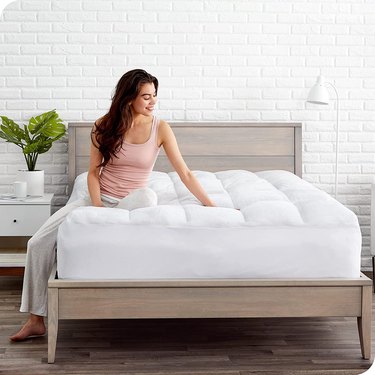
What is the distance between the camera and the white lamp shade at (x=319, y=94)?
4.56 meters

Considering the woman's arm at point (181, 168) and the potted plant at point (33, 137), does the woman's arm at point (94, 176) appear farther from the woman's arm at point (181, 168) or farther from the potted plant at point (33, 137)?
the potted plant at point (33, 137)

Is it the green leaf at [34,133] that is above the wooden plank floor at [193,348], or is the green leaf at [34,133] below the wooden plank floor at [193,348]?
above

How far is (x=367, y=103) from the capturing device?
4.89 m

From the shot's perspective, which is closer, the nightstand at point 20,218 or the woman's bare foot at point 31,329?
the woman's bare foot at point 31,329

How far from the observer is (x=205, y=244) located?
3.06 meters

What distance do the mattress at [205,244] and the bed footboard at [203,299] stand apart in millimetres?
44

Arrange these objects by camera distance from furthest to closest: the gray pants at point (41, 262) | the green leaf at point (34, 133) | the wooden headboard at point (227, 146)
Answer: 1. the wooden headboard at point (227, 146)
2. the green leaf at point (34, 133)
3. the gray pants at point (41, 262)

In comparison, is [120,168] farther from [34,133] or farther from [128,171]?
[34,133]

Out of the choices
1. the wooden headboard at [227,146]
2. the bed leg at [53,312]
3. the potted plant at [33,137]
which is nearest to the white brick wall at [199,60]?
the wooden headboard at [227,146]

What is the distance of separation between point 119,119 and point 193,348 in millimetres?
1041

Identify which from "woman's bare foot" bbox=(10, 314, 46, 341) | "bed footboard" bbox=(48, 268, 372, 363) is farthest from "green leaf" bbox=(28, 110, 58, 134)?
"bed footboard" bbox=(48, 268, 372, 363)

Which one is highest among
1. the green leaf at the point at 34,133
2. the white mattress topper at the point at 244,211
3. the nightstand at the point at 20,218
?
the green leaf at the point at 34,133

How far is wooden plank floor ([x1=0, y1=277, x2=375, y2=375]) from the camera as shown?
3055 millimetres

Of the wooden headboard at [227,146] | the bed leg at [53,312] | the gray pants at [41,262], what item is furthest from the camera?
the wooden headboard at [227,146]
